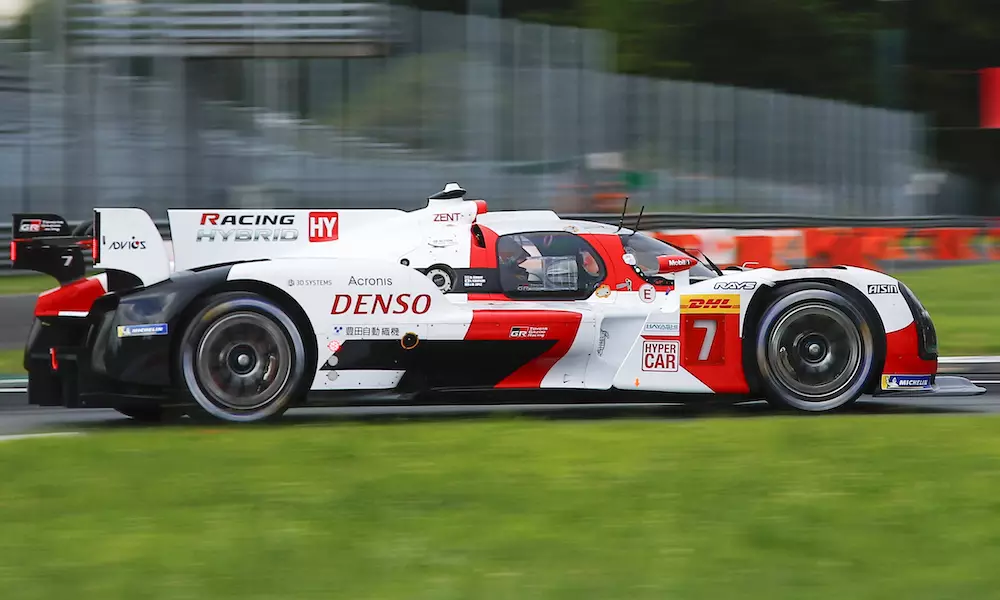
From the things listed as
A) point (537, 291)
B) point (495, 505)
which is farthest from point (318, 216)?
point (495, 505)

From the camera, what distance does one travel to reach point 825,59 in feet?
109

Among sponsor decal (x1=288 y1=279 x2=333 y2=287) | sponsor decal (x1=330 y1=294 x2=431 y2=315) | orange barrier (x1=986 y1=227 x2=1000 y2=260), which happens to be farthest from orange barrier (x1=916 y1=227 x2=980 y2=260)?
sponsor decal (x1=288 y1=279 x2=333 y2=287)

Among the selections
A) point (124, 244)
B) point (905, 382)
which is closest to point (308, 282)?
point (124, 244)

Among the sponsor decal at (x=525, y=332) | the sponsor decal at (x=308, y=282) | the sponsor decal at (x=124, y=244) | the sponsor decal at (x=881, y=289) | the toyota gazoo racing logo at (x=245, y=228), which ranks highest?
the toyota gazoo racing logo at (x=245, y=228)

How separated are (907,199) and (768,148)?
4.23 m

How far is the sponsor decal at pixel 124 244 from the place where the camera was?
7.74m

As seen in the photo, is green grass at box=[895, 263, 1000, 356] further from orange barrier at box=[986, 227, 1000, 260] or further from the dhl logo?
the dhl logo

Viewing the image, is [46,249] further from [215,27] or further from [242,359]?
[215,27]

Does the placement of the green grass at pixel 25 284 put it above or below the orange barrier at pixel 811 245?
below

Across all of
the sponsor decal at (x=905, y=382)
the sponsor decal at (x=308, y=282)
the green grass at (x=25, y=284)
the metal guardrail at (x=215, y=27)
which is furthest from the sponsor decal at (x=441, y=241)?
the metal guardrail at (x=215, y=27)

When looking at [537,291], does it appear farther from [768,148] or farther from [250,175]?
[768,148]

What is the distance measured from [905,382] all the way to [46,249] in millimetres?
4927

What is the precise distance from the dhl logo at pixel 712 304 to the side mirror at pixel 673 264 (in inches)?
9.5

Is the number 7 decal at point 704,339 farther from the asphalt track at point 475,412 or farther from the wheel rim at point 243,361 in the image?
the wheel rim at point 243,361
